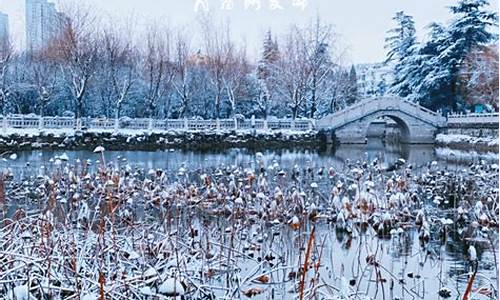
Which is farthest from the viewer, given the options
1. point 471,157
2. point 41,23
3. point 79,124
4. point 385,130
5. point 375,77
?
point 375,77

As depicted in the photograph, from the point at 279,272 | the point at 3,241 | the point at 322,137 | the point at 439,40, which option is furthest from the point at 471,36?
the point at 3,241

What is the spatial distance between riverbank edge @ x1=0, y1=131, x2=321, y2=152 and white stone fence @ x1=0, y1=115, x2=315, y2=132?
32 centimetres

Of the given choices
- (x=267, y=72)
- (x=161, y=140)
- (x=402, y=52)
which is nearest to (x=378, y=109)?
(x=267, y=72)

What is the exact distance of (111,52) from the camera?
1282 centimetres

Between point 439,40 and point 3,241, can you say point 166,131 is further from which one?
point 3,241

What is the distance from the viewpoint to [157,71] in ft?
44.4

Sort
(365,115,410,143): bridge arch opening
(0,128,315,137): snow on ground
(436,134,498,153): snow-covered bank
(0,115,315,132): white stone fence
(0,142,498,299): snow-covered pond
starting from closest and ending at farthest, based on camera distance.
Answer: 1. (0,142,498,299): snow-covered pond
2. (0,128,315,137): snow on ground
3. (436,134,498,153): snow-covered bank
4. (0,115,315,132): white stone fence
5. (365,115,410,143): bridge arch opening

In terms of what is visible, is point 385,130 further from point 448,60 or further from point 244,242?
point 244,242

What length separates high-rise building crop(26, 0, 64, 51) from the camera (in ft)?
24.1

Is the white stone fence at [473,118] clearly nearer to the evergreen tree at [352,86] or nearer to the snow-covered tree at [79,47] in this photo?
the evergreen tree at [352,86]

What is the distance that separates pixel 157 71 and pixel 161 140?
2.64 metres

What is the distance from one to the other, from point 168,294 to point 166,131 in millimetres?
10274

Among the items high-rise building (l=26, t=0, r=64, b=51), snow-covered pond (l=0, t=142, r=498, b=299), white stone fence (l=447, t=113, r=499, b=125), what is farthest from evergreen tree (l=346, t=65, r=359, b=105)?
snow-covered pond (l=0, t=142, r=498, b=299)

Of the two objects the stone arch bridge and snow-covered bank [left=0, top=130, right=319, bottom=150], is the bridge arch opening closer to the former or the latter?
the stone arch bridge
